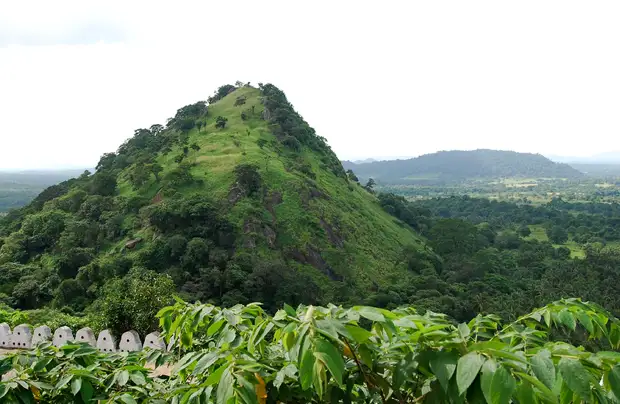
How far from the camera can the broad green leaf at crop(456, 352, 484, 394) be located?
1800mm

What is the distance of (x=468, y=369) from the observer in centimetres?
183

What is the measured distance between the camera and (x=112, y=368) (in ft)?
10.9

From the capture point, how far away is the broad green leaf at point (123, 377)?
9.23ft

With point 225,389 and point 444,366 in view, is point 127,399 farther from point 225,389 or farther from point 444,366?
point 444,366

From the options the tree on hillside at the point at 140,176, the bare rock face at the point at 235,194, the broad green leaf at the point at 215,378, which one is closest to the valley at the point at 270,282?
the broad green leaf at the point at 215,378

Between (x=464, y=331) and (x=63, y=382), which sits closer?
(x=464, y=331)

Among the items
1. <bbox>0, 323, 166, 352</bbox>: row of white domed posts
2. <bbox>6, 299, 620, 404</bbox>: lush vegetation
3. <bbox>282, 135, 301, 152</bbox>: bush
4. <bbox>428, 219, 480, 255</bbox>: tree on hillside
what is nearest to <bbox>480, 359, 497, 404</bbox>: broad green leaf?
<bbox>6, 299, 620, 404</bbox>: lush vegetation

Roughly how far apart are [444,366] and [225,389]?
1.01m

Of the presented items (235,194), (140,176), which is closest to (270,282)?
(235,194)

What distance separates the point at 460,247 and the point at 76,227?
4416cm

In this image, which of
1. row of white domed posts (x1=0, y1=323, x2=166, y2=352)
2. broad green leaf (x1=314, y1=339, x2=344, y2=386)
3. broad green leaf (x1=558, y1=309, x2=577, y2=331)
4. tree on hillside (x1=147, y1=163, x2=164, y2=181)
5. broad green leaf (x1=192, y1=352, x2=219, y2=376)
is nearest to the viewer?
broad green leaf (x1=314, y1=339, x2=344, y2=386)

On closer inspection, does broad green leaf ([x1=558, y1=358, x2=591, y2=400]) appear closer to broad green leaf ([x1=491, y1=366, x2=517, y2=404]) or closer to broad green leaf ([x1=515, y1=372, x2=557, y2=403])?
broad green leaf ([x1=515, y1=372, x2=557, y2=403])

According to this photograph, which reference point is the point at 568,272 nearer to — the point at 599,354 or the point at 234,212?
the point at 234,212

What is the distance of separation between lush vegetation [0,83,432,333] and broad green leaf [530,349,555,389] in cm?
1665
